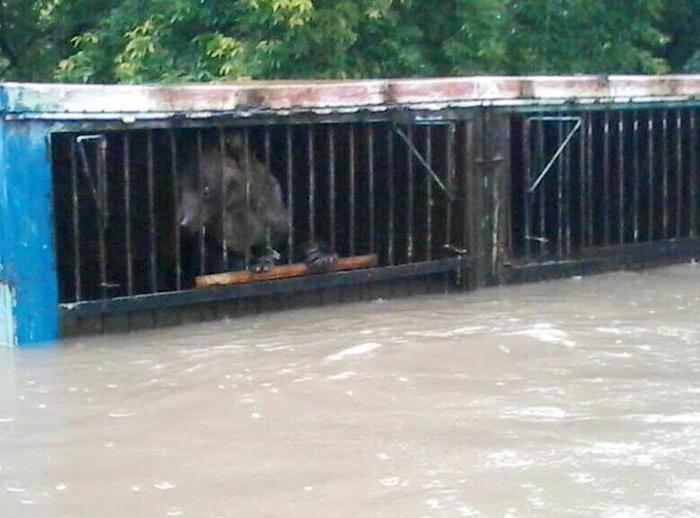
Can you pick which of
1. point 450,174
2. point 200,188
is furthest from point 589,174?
point 200,188

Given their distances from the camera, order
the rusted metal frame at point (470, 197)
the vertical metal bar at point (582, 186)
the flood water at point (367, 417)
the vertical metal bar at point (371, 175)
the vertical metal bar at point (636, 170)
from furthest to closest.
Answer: the vertical metal bar at point (636, 170)
the vertical metal bar at point (582, 186)
the rusted metal frame at point (470, 197)
the vertical metal bar at point (371, 175)
the flood water at point (367, 417)

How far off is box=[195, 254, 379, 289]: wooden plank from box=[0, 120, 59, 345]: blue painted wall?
105 centimetres

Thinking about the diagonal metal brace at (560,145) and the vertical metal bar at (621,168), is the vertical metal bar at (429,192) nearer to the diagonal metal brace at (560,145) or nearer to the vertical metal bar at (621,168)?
Answer: the diagonal metal brace at (560,145)

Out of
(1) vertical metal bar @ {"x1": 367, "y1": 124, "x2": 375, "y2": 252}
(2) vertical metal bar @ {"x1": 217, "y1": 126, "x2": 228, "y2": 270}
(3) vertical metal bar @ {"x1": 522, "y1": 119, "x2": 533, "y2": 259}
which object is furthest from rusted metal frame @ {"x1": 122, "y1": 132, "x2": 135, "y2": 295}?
(3) vertical metal bar @ {"x1": 522, "y1": 119, "x2": 533, "y2": 259}

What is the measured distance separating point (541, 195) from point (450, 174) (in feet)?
3.07

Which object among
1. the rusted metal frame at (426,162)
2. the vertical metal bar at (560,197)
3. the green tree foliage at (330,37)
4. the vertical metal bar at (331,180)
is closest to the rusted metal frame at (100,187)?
the vertical metal bar at (331,180)

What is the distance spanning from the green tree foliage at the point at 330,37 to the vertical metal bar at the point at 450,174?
137 inches

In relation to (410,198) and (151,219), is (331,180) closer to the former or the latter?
(410,198)

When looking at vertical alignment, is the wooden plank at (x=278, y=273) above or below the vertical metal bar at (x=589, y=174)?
below

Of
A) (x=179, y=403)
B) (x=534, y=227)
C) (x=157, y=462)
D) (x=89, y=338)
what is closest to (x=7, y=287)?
(x=89, y=338)

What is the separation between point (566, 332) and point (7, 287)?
337 cm

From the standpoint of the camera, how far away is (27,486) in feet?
17.7

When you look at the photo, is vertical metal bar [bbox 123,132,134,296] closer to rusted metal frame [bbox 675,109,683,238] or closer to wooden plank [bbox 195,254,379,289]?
wooden plank [bbox 195,254,379,289]

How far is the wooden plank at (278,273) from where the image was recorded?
29.1 feet
